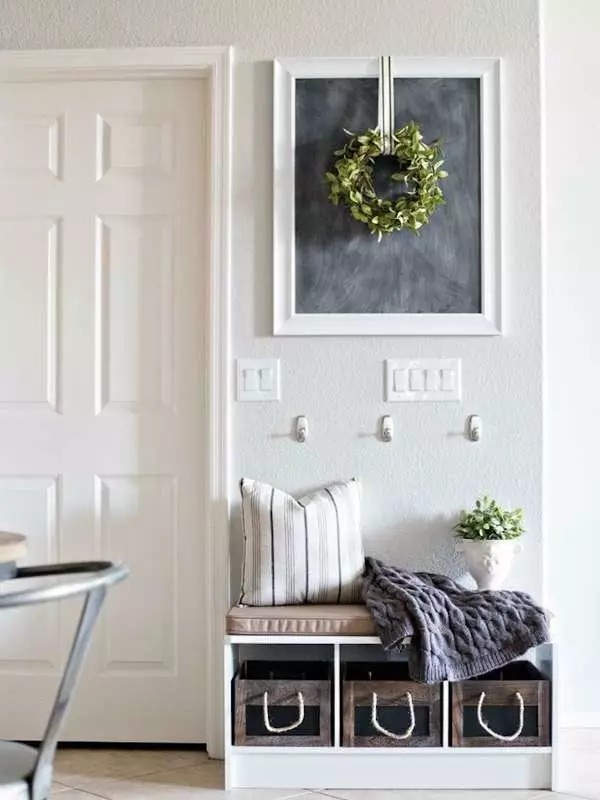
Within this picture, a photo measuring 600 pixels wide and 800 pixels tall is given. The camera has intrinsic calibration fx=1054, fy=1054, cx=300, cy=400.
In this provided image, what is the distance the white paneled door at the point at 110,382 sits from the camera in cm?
306

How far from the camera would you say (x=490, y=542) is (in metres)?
2.80

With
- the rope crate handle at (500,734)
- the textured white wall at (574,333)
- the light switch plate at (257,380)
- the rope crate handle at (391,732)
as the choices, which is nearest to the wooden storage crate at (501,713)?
the rope crate handle at (500,734)

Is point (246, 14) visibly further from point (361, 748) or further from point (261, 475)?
point (361, 748)

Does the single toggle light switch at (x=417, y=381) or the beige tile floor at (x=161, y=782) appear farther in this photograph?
the single toggle light switch at (x=417, y=381)

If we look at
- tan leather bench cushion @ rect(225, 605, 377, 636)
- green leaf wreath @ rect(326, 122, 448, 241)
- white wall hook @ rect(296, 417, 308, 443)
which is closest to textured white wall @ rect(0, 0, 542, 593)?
white wall hook @ rect(296, 417, 308, 443)

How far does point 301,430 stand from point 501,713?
0.93 m

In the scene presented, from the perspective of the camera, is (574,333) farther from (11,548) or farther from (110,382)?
(11,548)

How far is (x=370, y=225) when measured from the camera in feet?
9.57

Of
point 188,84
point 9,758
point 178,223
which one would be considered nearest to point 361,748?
point 9,758

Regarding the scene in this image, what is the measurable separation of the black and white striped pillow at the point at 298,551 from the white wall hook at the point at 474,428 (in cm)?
42

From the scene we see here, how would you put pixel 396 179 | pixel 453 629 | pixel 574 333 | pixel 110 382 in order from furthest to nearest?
pixel 574 333, pixel 110 382, pixel 396 179, pixel 453 629

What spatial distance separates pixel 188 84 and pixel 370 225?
2.33ft

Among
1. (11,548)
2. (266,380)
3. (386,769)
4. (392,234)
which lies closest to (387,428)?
(266,380)

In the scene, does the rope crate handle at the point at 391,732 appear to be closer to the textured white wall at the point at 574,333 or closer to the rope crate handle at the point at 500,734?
the rope crate handle at the point at 500,734
